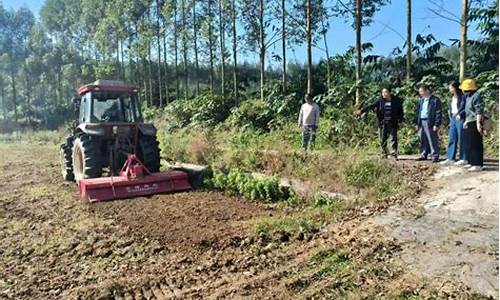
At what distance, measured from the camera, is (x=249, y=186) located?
820 cm

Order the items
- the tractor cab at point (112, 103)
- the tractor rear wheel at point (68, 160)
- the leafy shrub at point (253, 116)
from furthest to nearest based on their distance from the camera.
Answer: the leafy shrub at point (253, 116), the tractor rear wheel at point (68, 160), the tractor cab at point (112, 103)

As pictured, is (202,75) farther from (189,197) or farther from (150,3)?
(189,197)

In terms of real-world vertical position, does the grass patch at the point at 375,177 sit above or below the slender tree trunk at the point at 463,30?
below

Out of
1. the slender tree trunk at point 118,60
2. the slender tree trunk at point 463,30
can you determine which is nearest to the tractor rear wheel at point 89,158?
the slender tree trunk at point 463,30

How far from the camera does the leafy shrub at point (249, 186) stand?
25.8ft

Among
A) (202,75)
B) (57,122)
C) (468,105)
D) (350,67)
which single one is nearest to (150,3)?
(202,75)

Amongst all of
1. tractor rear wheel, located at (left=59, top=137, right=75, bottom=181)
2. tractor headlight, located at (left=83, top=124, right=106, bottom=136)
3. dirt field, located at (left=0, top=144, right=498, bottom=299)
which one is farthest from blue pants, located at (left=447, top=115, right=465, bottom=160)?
tractor rear wheel, located at (left=59, top=137, right=75, bottom=181)

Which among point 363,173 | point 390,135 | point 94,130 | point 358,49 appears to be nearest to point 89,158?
point 94,130

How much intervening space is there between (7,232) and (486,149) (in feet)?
27.7

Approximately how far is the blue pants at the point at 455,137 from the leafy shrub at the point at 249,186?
2835 mm

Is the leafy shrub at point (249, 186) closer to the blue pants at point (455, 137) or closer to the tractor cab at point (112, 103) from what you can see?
the tractor cab at point (112, 103)

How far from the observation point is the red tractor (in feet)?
27.8

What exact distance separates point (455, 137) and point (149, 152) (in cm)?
580

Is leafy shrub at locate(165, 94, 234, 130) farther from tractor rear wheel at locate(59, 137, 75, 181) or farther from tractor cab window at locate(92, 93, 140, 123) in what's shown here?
tractor cab window at locate(92, 93, 140, 123)
